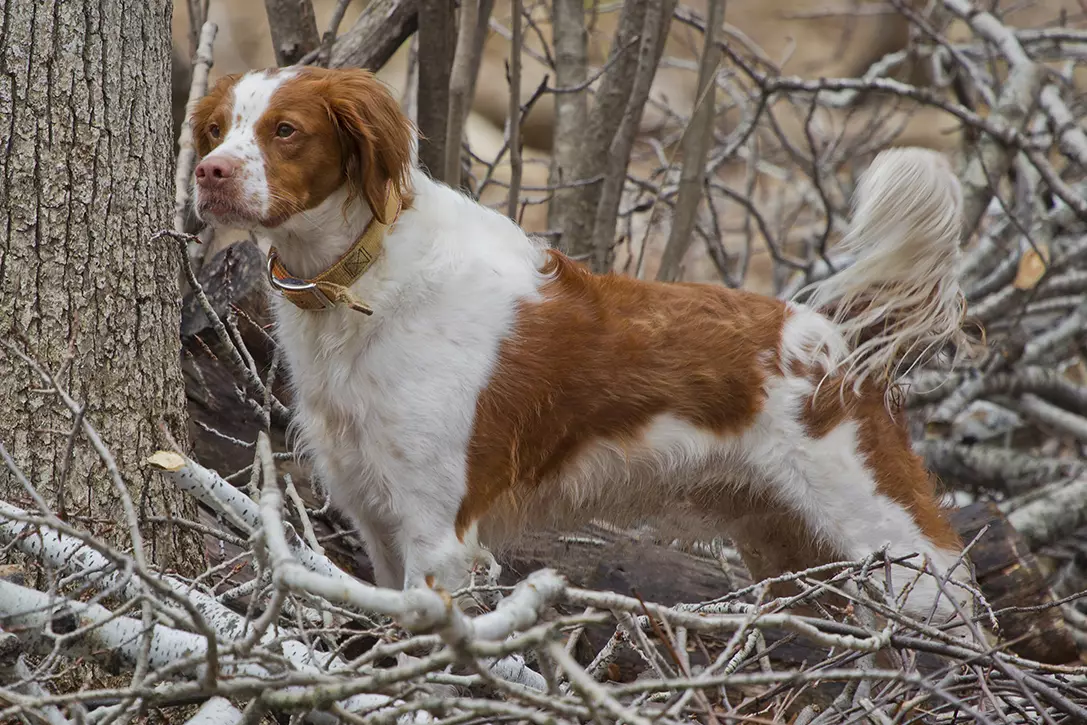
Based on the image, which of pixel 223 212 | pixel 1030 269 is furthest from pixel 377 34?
pixel 1030 269

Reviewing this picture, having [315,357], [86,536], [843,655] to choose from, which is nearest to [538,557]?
[315,357]

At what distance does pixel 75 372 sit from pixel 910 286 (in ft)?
7.81

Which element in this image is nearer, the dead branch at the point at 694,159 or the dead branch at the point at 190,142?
the dead branch at the point at 190,142

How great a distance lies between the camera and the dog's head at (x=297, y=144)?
9.61 ft

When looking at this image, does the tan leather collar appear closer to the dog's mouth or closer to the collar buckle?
the collar buckle

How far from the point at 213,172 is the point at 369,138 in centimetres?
40

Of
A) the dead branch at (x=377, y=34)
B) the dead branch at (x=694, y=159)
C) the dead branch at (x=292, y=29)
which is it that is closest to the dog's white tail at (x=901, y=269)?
the dead branch at (x=694, y=159)

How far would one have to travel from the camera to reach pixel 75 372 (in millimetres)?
2740

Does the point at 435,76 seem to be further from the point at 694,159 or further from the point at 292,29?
the point at 694,159

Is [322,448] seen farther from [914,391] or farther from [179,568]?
[914,391]

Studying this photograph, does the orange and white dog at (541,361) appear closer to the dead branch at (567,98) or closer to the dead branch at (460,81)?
the dead branch at (460,81)

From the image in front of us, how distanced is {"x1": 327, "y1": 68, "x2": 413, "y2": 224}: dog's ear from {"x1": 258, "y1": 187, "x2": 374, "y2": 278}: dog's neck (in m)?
0.05

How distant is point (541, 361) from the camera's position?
330cm

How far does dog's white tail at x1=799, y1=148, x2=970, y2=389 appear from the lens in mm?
3572
